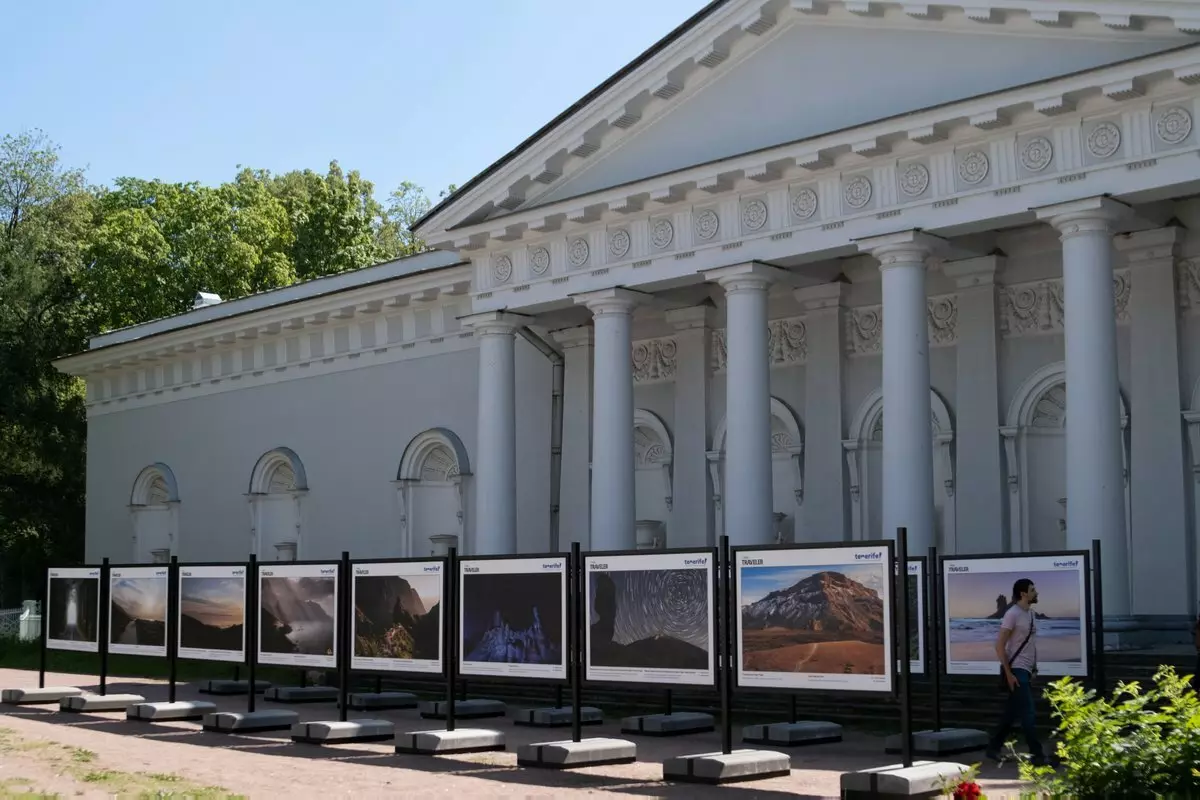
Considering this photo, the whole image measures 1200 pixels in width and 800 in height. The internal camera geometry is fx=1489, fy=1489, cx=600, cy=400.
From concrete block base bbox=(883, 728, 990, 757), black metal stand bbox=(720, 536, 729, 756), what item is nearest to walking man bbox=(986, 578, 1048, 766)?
concrete block base bbox=(883, 728, 990, 757)

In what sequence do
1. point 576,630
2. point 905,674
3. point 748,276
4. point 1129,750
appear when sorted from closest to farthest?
point 1129,750, point 905,674, point 576,630, point 748,276

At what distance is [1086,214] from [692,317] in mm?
8945

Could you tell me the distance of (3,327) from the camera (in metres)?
40.0

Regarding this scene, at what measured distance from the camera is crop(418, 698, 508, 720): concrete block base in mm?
17844

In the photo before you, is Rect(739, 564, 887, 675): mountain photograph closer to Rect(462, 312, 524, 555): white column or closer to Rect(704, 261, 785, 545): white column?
Rect(704, 261, 785, 545): white column

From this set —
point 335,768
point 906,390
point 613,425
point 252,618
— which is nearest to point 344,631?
point 252,618

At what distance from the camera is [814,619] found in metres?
11.8

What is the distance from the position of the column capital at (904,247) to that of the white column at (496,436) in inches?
277

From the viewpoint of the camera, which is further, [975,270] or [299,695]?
[975,270]

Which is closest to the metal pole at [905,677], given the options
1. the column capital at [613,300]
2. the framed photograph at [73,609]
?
the framed photograph at [73,609]

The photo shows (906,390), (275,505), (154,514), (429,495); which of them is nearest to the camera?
(906,390)

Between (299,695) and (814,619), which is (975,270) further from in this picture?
(299,695)

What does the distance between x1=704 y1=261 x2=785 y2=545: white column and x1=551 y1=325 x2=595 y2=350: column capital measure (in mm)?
5813

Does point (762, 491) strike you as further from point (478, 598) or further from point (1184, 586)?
point (478, 598)
